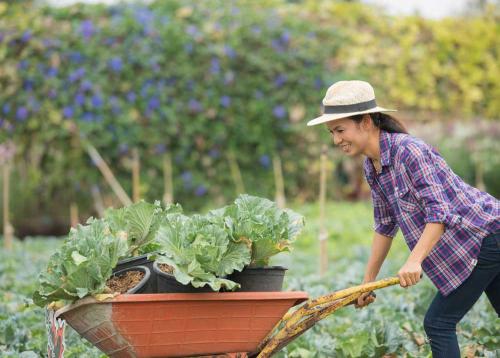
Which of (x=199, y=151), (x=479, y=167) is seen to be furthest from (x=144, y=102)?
(x=479, y=167)

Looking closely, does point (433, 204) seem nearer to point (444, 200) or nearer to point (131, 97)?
point (444, 200)

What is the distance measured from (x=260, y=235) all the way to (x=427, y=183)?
2.18ft

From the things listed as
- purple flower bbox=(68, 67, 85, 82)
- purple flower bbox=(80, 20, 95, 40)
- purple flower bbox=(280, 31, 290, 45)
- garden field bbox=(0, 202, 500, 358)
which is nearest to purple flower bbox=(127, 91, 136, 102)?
purple flower bbox=(68, 67, 85, 82)

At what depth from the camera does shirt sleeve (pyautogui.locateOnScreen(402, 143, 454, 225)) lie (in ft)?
9.75

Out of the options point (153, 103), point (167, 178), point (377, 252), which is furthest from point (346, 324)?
point (153, 103)

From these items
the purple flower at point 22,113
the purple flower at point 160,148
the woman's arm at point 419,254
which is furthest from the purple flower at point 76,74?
the woman's arm at point 419,254

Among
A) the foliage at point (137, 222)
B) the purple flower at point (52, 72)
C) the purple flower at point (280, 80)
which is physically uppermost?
the foliage at point (137, 222)

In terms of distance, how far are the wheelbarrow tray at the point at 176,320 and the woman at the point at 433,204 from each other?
0.59 meters

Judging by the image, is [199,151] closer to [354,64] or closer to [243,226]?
[354,64]

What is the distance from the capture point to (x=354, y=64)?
1039 cm

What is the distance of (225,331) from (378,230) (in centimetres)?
94

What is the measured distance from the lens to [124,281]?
295 cm

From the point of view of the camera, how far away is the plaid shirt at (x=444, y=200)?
3043 millimetres

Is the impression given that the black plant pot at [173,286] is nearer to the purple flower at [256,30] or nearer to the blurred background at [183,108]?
the blurred background at [183,108]
